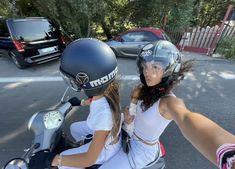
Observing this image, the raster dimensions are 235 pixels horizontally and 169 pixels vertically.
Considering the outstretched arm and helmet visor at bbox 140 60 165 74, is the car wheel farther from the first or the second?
the outstretched arm

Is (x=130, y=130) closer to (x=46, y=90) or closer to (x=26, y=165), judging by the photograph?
(x=26, y=165)

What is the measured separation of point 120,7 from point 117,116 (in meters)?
10.2

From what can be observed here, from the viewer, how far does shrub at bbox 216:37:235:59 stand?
8.77 m

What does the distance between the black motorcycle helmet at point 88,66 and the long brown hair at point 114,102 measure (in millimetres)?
59

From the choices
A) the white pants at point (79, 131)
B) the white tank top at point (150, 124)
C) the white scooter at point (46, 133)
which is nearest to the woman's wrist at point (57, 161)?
the white scooter at point (46, 133)

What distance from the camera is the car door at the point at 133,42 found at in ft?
27.4

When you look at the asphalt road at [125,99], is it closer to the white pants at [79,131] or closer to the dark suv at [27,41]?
the dark suv at [27,41]

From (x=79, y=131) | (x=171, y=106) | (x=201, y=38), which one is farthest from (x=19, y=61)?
(x=201, y=38)

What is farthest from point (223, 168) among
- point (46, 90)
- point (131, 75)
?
point (131, 75)

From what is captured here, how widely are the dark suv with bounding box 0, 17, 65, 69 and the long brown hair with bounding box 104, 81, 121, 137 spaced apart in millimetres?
6003

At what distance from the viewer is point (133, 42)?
8.55 metres

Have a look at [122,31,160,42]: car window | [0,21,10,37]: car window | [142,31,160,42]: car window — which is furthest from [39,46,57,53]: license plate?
[142,31,160,42]: car window

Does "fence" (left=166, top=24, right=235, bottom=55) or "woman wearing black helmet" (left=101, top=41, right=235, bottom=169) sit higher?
"woman wearing black helmet" (left=101, top=41, right=235, bottom=169)

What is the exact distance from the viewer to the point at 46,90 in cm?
564
